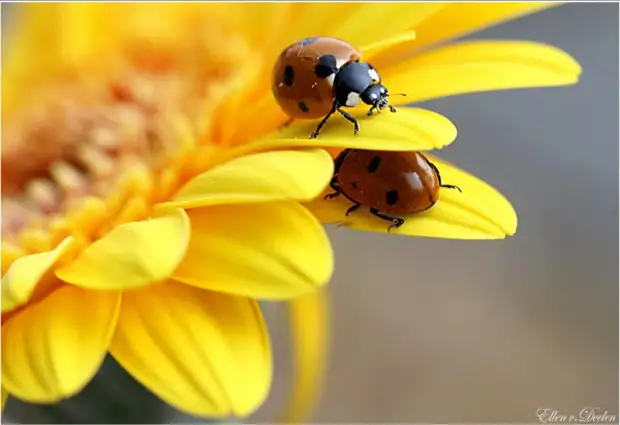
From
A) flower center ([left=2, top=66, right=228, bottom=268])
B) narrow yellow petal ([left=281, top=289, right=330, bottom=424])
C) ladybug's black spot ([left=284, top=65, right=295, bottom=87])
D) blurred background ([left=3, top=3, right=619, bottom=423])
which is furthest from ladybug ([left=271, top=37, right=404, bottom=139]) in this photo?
blurred background ([left=3, top=3, right=619, bottom=423])

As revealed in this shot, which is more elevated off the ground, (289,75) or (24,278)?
(289,75)

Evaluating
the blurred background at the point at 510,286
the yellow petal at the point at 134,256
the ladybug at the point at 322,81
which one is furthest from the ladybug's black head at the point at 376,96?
the blurred background at the point at 510,286

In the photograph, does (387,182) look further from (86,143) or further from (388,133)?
(86,143)

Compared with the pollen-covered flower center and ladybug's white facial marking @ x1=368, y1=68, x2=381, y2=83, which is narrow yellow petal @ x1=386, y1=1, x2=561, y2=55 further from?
the pollen-covered flower center

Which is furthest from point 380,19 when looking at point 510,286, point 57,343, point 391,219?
point 510,286

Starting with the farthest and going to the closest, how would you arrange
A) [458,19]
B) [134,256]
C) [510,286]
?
1. [510,286]
2. [458,19]
3. [134,256]

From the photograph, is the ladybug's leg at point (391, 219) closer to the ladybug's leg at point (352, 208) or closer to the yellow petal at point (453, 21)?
the ladybug's leg at point (352, 208)

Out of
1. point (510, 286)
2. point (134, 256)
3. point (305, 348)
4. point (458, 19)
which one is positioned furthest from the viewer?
point (510, 286)
